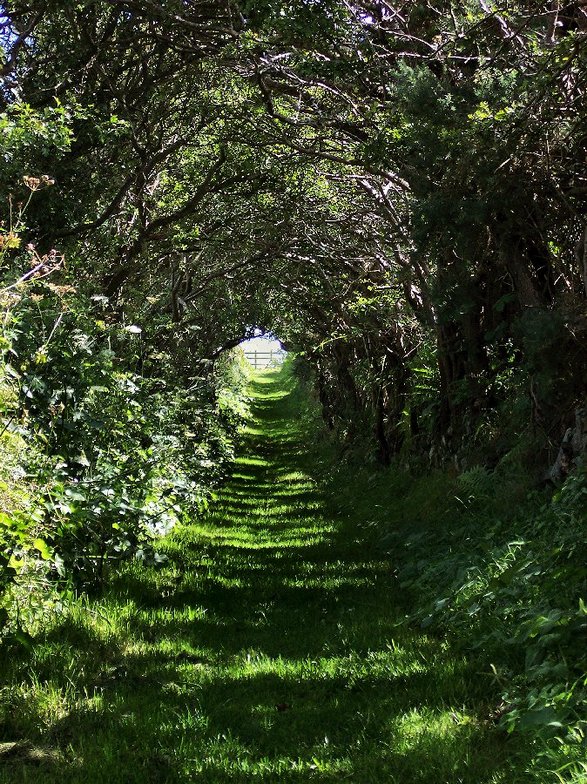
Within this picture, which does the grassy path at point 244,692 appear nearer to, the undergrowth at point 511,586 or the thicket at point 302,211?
the undergrowth at point 511,586

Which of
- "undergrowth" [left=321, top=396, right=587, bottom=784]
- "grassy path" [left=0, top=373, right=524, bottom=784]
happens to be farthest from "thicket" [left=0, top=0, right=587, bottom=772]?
"grassy path" [left=0, top=373, right=524, bottom=784]

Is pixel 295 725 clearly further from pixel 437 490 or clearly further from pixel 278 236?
pixel 278 236

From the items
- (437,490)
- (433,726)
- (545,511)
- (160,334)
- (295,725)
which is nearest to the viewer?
(433,726)

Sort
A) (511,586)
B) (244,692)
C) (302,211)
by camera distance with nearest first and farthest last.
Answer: (244,692) < (511,586) < (302,211)

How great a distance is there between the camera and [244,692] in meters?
4.79

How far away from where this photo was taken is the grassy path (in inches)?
145

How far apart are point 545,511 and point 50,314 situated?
4400 mm

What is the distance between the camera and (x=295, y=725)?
14.0 feet

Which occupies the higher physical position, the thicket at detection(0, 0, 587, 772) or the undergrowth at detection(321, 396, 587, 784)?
the thicket at detection(0, 0, 587, 772)

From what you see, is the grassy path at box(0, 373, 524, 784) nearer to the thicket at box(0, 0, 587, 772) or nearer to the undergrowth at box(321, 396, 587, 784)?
the undergrowth at box(321, 396, 587, 784)

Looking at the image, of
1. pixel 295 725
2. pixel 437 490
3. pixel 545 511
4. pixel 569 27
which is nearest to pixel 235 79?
pixel 569 27

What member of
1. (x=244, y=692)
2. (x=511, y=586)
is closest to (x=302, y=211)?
(x=511, y=586)

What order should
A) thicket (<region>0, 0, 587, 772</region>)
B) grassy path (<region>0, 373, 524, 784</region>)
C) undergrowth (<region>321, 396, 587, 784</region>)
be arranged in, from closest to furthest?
undergrowth (<region>321, 396, 587, 784</region>)
grassy path (<region>0, 373, 524, 784</region>)
thicket (<region>0, 0, 587, 772</region>)

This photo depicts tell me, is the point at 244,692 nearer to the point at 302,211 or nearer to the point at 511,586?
the point at 511,586
